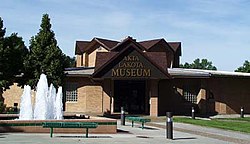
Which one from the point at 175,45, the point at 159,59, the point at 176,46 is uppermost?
the point at 175,45

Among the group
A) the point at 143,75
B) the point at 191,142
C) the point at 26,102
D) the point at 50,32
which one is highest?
the point at 50,32

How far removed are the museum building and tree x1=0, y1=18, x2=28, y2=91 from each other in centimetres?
419

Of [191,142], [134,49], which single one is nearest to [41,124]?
[191,142]

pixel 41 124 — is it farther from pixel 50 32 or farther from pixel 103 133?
pixel 50 32

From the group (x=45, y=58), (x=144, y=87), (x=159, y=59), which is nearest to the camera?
(x=45, y=58)

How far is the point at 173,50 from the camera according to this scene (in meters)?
57.5

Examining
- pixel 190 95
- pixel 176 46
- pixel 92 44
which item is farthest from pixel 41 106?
pixel 176 46

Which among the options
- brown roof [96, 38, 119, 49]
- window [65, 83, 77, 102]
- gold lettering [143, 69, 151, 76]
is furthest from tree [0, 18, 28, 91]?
brown roof [96, 38, 119, 49]

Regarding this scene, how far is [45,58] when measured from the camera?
33.9 m

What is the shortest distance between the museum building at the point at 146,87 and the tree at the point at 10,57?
4187mm

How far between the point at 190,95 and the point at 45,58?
1442 centimetres

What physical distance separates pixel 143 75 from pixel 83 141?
20.5m

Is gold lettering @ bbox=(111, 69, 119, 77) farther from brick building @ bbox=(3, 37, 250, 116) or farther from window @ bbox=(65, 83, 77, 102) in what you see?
window @ bbox=(65, 83, 77, 102)

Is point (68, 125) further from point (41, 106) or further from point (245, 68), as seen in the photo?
point (245, 68)
